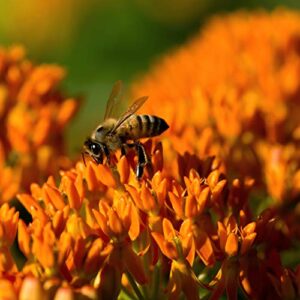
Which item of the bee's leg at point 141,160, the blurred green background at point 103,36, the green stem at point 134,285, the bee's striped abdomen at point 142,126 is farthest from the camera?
A: the blurred green background at point 103,36

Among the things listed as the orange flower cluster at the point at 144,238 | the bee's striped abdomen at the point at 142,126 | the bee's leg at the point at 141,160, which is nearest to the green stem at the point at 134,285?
the orange flower cluster at the point at 144,238

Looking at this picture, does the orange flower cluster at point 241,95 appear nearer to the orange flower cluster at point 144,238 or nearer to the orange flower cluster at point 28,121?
the orange flower cluster at point 28,121

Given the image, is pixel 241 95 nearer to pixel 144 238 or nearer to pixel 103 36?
pixel 144 238

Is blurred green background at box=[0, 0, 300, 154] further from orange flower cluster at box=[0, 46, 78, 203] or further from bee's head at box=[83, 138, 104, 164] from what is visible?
bee's head at box=[83, 138, 104, 164]

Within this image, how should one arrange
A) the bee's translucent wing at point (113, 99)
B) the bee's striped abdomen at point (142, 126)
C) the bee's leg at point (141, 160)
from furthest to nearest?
the bee's translucent wing at point (113, 99) < the bee's striped abdomen at point (142, 126) < the bee's leg at point (141, 160)

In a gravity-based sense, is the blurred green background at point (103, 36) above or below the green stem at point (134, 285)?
above

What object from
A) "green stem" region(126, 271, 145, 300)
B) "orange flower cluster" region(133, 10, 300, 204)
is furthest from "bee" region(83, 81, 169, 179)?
"green stem" region(126, 271, 145, 300)

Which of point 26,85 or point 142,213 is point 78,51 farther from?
point 142,213
